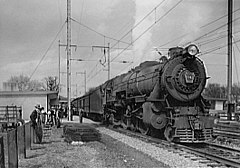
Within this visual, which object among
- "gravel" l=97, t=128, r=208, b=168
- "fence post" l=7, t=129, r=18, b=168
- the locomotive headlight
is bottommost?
"gravel" l=97, t=128, r=208, b=168

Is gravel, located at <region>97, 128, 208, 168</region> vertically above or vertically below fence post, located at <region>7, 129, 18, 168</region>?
below

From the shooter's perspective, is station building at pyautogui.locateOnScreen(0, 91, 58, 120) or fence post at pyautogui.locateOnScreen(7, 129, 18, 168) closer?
fence post at pyautogui.locateOnScreen(7, 129, 18, 168)

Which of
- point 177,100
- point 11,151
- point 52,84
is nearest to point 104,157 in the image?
point 11,151

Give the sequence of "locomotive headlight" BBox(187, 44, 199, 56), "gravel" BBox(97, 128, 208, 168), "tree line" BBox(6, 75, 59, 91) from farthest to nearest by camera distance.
A: 1. "tree line" BBox(6, 75, 59, 91)
2. "locomotive headlight" BBox(187, 44, 199, 56)
3. "gravel" BBox(97, 128, 208, 168)

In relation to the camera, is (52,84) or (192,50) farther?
(52,84)

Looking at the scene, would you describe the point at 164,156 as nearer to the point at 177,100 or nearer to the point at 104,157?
the point at 104,157

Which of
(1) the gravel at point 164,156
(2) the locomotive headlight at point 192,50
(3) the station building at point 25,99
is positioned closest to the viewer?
(1) the gravel at point 164,156

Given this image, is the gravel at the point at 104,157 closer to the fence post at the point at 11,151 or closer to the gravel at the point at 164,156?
the gravel at the point at 164,156

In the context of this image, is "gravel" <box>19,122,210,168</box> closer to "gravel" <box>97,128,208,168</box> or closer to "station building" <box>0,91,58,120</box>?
"gravel" <box>97,128,208,168</box>

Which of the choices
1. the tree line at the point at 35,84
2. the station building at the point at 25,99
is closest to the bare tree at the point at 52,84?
the tree line at the point at 35,84

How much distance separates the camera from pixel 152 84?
1398 centimetres

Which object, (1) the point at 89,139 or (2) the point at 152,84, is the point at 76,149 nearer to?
(1) the point at 89,139

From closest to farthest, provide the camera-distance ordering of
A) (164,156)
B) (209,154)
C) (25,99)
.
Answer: (209,154), (164,156), (25,99)

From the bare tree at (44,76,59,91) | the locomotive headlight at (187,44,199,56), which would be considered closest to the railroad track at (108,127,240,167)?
the locomotive headlight at (187,44,199,56)
